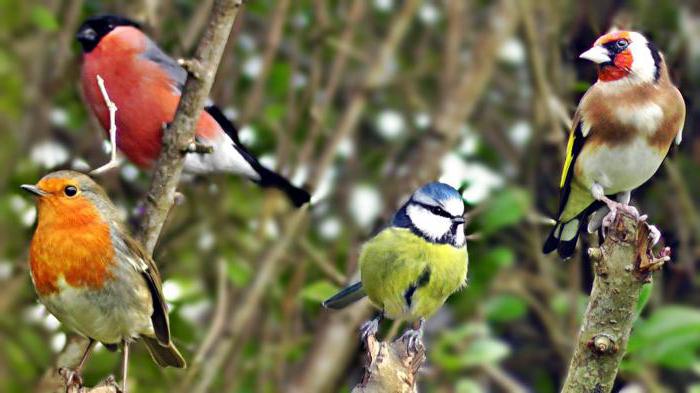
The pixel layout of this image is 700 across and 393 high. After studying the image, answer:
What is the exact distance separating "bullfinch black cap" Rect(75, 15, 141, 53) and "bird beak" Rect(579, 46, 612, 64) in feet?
7.90

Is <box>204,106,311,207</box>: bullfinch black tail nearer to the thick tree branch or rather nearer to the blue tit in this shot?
the blue tit

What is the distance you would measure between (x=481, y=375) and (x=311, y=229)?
1295 millimetres

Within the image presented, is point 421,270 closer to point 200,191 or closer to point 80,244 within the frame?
point 80,244

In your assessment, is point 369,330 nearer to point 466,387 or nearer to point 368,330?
point 368,330

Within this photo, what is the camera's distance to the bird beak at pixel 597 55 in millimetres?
2752

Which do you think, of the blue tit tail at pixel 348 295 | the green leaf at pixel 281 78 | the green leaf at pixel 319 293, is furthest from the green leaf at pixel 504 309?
the blue tit tail at pixel 348 295

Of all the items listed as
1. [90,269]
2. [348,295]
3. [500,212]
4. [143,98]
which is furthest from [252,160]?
[500,212]

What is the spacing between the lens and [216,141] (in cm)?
471

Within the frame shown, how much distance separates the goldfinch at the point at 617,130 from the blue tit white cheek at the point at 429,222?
1.92 feet

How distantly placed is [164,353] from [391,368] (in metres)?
0.92

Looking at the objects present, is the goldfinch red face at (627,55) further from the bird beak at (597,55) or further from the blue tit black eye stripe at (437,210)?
the blue tit black eye stripe at (437,210)

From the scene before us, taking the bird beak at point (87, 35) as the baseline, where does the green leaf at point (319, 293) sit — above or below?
below

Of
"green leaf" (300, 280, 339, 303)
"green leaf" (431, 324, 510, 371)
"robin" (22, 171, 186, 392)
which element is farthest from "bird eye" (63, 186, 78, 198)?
"green leaf" (431, 324, 510, 371)

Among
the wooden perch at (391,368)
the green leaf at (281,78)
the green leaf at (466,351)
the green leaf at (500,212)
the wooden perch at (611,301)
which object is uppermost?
the wooden perch at (611,301)
